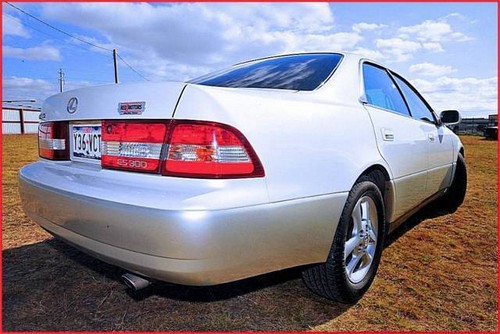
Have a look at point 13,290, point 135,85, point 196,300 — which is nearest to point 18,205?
point 13,290

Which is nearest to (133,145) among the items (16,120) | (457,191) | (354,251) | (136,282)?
(136,282)

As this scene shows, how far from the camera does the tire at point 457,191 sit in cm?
433

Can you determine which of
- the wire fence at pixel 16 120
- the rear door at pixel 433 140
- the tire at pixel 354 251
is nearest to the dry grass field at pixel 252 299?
the tire at pixel 354 251

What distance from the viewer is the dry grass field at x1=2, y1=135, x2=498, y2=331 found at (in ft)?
6.54

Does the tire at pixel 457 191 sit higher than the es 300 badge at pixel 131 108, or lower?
lower

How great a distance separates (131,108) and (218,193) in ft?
1.85

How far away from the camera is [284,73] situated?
2381 millimetres

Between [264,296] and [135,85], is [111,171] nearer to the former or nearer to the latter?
[135,85]

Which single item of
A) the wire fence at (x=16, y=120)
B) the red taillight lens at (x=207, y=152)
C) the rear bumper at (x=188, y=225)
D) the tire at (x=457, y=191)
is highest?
the wire fence at (x=16, y=120)

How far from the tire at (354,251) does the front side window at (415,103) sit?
1317 mm

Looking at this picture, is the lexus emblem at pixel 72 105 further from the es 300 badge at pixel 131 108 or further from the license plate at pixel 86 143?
the es 300 badge at pixel 131 108

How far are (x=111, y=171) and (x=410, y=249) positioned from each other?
243cm

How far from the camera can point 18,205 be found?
4359 mm

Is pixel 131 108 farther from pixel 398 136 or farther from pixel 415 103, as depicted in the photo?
pixel 415 103
